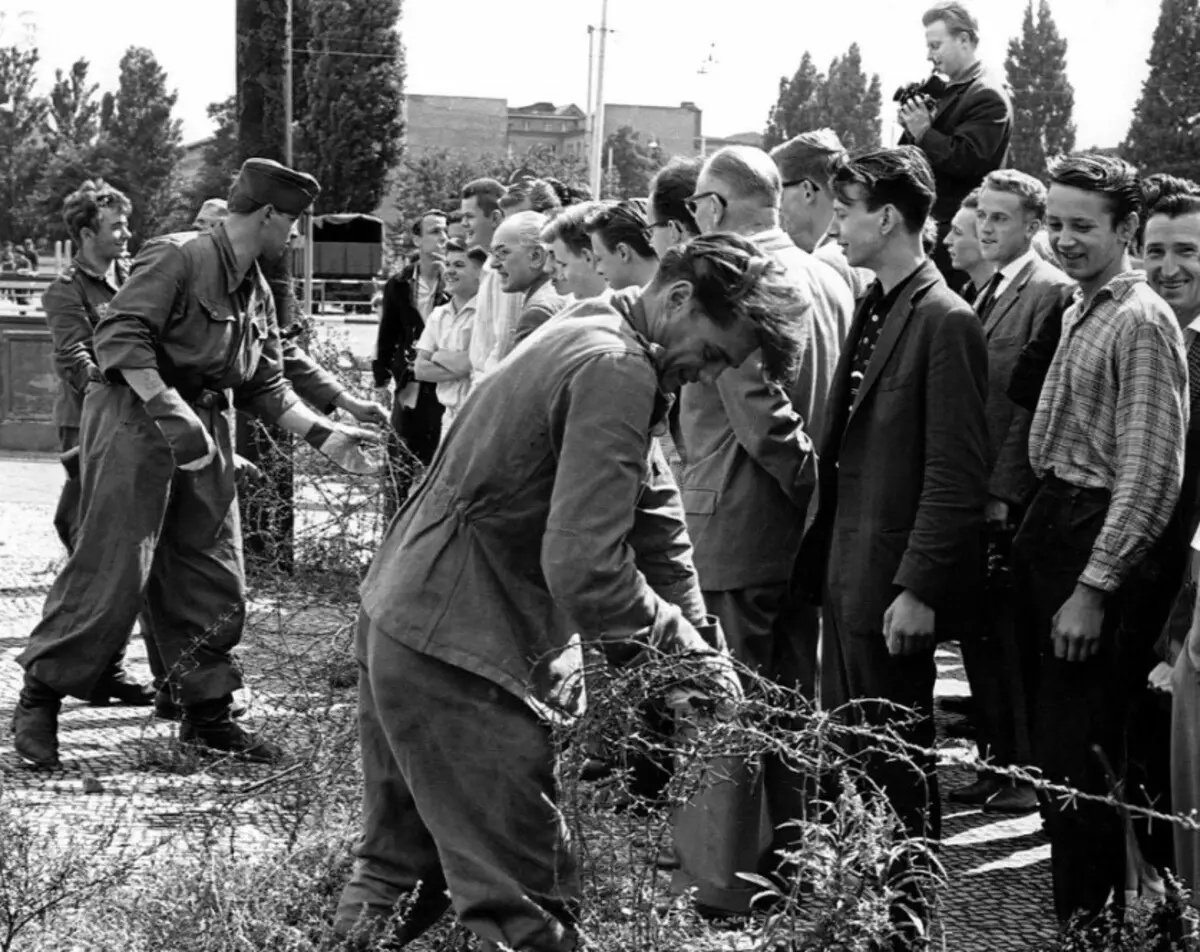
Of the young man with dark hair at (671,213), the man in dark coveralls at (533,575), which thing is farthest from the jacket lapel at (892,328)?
the young man with dark hair at (671,213)

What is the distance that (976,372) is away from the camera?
4438 mm

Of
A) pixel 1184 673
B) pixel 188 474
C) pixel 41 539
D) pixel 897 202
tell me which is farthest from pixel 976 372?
pixel 41 539

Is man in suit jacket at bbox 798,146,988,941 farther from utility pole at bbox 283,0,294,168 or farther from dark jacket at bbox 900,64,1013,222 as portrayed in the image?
utility pole at bbox 283,0,294,168

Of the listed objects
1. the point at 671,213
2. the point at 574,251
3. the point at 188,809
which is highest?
the point at 671,213

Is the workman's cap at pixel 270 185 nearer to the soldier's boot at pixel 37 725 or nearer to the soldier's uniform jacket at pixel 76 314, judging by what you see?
the soldier's boot at pixel 37 725

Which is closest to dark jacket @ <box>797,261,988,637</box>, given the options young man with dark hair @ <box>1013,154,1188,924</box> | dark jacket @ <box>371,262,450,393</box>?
young man with dark hair @ <box>1013,154,1188,924</box>

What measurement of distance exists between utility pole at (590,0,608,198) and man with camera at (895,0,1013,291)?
25686 mm

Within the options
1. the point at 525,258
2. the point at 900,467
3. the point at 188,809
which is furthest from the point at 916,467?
the point at 525,258

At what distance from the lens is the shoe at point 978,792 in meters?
6.06

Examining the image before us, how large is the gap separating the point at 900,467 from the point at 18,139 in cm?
10606

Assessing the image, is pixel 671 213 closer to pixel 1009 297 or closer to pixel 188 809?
pixel 1009 297

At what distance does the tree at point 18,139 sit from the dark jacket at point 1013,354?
9178cm

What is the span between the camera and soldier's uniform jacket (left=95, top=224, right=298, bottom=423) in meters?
6.04

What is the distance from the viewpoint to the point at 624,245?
19.0 ft
